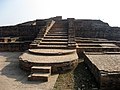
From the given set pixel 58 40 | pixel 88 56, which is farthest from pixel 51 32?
pixel 88 56

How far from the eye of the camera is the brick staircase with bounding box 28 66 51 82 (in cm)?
844

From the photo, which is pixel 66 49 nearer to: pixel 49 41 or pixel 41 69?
pixel 49 41

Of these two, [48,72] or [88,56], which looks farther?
[88,56]

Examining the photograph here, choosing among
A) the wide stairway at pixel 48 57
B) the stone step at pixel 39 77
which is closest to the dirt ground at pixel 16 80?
the stone step at pixel 39 77

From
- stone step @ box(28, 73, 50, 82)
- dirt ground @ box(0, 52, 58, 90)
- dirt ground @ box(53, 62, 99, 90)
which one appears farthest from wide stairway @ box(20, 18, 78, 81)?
dirt ground @ box(53, 62, 99, 90)

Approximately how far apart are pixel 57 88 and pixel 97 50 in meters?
5.15

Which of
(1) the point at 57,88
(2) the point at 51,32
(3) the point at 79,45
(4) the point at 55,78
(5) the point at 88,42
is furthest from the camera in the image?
(2) the point at 51,32

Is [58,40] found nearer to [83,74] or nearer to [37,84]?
[83,74]

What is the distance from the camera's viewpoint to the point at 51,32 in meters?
15.6

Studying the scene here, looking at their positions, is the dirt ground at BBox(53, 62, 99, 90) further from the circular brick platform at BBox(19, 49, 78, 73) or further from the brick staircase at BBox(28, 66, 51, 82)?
the brick staircase at BBox(28, 66, 51, 82)

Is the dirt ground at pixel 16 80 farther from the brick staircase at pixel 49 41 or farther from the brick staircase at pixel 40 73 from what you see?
the brick staircase at pixel 49 41

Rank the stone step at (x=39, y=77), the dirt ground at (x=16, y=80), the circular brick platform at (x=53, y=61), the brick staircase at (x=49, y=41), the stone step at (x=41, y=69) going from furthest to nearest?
1. the circular brick platform at (x=53, y=61)
2. the stone step at (x=41, y=69)
3. the brick staircase at (x=49, y=41)
4. the stone step at (x=39, y=77)
5. the dirt ground at (x=16, y=80)

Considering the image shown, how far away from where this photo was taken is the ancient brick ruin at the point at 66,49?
845cm

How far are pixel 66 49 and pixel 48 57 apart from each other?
175 centimetres
